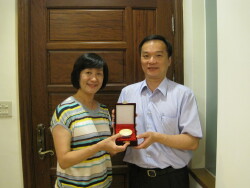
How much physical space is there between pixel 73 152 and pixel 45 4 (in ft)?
3.38

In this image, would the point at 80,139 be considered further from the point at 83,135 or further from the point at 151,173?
the point at 151,173

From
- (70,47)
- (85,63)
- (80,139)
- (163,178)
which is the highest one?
(70,47)

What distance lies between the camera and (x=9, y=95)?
4.18 ft

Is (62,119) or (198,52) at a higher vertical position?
(198,52)

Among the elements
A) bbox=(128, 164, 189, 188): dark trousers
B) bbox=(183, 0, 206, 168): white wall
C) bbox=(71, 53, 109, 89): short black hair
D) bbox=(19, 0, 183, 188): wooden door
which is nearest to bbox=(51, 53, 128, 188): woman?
bbox=(71, 53, 109, 89): short black hair

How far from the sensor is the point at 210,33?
1190 mm

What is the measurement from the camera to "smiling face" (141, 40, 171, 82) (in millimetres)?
1086

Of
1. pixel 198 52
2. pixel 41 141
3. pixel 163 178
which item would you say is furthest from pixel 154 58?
pixel 41 141

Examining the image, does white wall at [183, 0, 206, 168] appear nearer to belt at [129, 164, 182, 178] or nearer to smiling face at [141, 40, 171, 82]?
smiling face at [141, 40, 171, 82]
